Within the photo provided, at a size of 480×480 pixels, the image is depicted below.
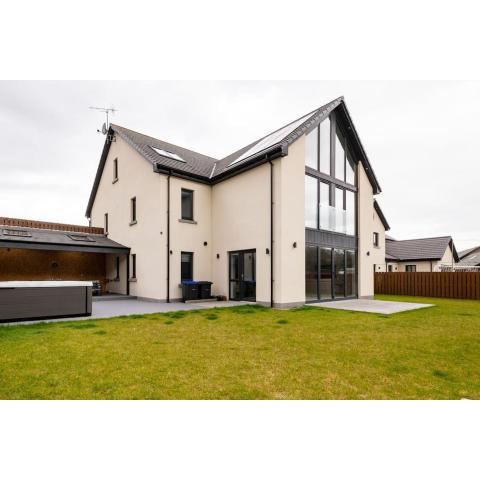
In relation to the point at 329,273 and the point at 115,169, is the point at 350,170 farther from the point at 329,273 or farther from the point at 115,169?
the point at 115,169

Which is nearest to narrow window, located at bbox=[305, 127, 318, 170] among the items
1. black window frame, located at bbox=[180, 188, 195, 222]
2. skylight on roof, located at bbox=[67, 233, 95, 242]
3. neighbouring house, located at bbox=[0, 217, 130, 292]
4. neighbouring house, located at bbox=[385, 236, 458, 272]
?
black window frame, located at bbox=[180, 188, 195, 222]

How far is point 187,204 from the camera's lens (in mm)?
13125

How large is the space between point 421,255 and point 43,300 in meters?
28.7

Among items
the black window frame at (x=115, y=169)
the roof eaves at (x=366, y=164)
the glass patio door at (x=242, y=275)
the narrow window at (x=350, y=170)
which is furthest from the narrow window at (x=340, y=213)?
the black window frame at (x=115, y=169)

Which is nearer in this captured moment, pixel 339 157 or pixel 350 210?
pixel 339 157

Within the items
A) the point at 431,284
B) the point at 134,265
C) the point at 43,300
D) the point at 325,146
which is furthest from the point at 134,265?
the point at 431,284

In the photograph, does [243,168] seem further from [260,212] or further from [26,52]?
[26,52]

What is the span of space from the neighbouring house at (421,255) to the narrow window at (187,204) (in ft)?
67.7

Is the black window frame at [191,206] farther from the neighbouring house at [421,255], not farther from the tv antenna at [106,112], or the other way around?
the neighbouring house at [421,255]

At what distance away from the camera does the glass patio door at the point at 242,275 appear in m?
11.4

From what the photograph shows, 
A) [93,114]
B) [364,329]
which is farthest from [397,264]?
[93,114]

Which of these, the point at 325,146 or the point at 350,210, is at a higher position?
the point at 325,146

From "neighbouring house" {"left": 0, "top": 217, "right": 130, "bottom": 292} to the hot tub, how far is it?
449 cm

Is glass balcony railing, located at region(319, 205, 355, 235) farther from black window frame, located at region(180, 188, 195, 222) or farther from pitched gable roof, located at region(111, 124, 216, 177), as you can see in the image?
pitched gable roof, located at region(111, 124, 216, 177)
